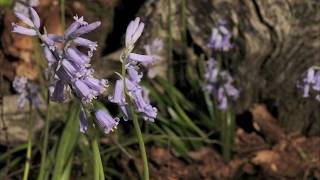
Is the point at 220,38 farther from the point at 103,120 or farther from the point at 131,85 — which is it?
the point at 103,120

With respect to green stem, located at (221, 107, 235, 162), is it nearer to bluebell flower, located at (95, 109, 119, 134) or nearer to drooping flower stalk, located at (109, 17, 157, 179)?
drooping flower stalk, located at (109, 17, 157, 179)

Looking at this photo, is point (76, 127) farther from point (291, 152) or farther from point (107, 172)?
point (291, 152)

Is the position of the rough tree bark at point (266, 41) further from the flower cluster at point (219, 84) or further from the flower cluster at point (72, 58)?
the flower cluster at point (72, 58)

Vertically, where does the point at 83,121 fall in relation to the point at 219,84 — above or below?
above

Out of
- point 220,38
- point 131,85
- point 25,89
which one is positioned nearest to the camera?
point 131,85

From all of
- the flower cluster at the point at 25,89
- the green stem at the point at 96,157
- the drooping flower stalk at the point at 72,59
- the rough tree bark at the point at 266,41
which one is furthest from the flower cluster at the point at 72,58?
the rough tree bark at the point at 266,41

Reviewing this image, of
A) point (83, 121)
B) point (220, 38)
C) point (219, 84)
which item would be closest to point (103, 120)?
point (83, 121)
